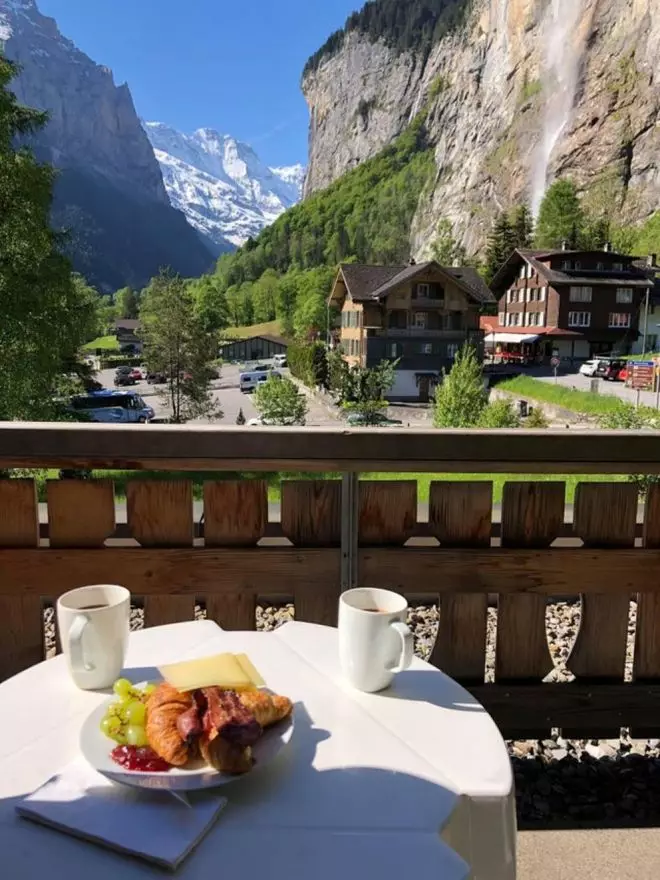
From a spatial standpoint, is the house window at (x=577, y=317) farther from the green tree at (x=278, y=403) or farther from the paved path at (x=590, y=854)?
the paved path at (x=590, y=854)

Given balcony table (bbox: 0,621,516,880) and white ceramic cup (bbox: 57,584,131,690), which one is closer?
balcony table (bbox: 0,621,516,880)

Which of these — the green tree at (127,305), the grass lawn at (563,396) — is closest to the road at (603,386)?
the grass lawn at (563,396)

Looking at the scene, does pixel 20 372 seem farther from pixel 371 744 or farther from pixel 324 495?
pixel 371 744

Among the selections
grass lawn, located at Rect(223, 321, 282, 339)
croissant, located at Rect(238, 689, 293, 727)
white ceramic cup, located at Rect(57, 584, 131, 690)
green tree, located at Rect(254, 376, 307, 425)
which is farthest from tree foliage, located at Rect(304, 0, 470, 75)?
croissant, located at Rect(238, 689, 293, 727)

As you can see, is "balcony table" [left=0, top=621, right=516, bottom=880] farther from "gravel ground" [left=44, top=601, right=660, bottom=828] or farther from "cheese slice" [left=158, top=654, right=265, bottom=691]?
"gravel ground" [left=44, top=601, right=660, bottom=828]

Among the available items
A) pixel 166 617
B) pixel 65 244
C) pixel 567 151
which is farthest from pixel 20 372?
pixel 567 151

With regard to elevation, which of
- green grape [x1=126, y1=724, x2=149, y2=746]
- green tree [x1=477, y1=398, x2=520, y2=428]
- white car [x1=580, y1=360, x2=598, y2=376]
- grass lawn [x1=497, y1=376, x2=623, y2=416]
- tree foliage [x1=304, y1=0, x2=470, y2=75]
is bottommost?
grass lawn [x1=497, y1=376, x2=623, y2=416]

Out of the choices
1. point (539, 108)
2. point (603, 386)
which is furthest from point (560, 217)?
point (603, 386)

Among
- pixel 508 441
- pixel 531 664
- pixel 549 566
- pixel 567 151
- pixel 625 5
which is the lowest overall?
pixel 531 664
